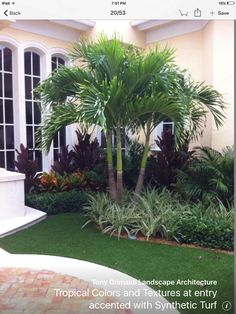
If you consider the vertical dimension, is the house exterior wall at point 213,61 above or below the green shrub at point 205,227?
above

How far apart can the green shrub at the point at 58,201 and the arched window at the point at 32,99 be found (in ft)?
1.01

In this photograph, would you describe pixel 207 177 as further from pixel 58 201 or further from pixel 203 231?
pixel 58 201

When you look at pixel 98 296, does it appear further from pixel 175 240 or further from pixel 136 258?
pixel 175 240

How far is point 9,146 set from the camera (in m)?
2.12

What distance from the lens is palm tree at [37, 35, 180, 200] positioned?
A: 2.29 metres

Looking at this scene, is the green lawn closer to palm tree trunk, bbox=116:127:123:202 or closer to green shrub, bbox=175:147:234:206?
palm tree trunk, bbox=116:127:123:202

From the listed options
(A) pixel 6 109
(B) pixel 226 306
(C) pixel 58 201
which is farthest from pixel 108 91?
(B) pixel 226 306

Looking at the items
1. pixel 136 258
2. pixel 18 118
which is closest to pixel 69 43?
pixel 18 118

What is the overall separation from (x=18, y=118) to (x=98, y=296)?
1.32m

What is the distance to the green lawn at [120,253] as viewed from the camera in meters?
2.08

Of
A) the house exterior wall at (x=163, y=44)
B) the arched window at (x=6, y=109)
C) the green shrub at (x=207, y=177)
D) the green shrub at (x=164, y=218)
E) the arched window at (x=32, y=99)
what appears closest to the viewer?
the house exterior wall at (x=163, y=44)

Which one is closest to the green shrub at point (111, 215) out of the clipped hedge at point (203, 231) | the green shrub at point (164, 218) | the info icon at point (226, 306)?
the green shrub at point (164, 218)

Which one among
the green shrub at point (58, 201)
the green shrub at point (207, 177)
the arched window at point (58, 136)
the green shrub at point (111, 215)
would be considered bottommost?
the green shrub at point (111, 215)

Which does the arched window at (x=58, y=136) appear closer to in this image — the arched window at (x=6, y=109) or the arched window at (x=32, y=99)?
the arched window at (x=32, y=99)
